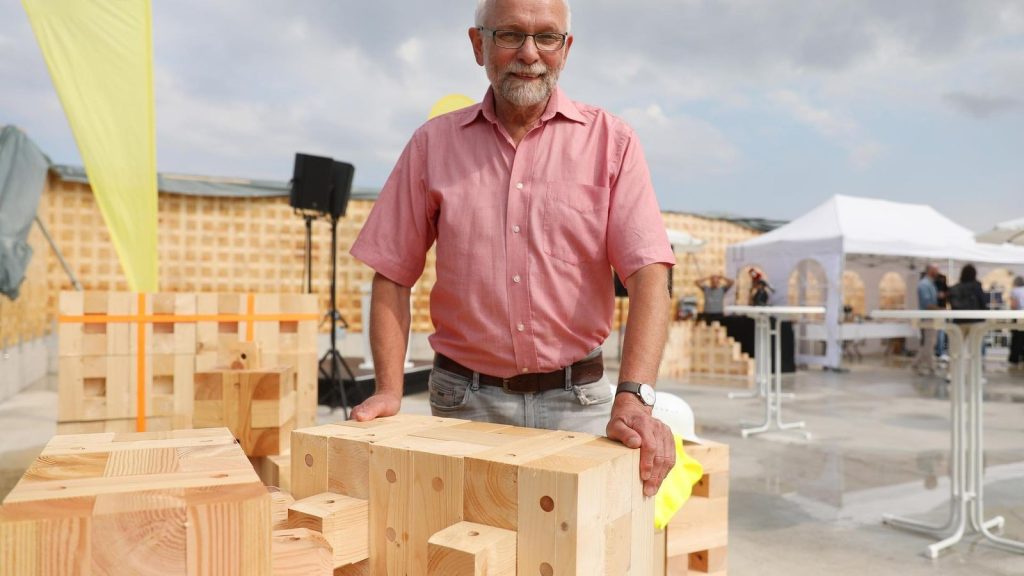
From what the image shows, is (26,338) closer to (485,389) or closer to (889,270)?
(485,389)

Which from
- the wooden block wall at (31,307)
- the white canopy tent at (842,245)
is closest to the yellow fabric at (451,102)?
the wooden block wall at (31,307)

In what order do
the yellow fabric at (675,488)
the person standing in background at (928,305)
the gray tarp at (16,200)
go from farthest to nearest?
1. the person standing in background at (928,305)
2. the gray tarp at (16,200)
3. the yellow fabric at (675,488)

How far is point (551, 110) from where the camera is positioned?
1401mm

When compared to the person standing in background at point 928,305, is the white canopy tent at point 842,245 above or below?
above

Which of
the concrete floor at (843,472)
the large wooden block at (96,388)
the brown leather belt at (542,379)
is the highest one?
the brown leather belt at (542,379)

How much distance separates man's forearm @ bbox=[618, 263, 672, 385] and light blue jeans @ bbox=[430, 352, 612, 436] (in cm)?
17

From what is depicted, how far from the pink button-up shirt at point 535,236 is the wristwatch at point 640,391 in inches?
8.8

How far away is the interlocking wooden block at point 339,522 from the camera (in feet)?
2.94

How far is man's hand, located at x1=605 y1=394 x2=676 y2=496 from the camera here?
97 centimetres

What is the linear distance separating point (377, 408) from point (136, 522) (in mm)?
607

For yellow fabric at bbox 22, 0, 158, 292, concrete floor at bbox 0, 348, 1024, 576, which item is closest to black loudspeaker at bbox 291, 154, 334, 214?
concrete floor at bbox 0, 348, 1024, 576

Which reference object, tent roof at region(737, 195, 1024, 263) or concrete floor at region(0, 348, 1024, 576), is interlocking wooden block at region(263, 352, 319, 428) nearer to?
concrete floor at region(0, 348, 1024, 576)

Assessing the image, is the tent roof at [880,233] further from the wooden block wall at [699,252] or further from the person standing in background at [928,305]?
the wooden block wall at [699,252]

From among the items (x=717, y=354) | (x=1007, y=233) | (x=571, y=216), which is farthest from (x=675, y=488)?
(x=717, y=354)
